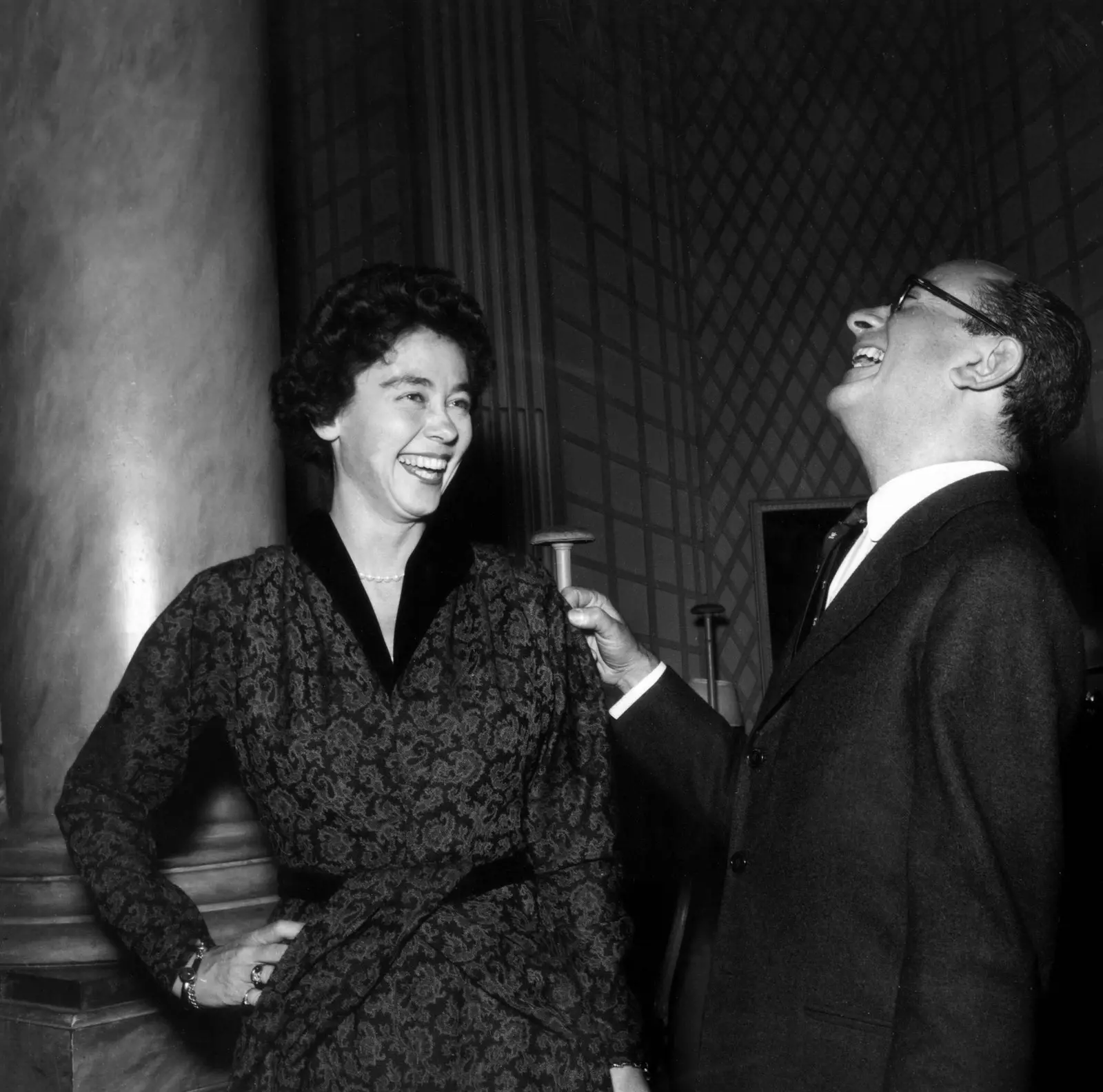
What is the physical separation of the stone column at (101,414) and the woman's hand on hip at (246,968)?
0.75 metres

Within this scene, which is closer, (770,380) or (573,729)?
(573,729)

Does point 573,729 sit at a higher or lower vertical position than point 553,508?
lower

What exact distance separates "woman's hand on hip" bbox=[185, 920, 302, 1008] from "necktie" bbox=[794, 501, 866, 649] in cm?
82

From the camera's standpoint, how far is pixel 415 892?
60.2 inches

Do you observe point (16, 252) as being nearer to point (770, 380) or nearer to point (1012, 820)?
point (1012, 820)

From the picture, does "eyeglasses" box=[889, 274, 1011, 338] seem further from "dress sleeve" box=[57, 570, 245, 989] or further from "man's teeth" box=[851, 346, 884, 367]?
"dress sleeve" box=[57, 570, 245, 989]

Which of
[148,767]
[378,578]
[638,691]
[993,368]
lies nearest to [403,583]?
[378,578]

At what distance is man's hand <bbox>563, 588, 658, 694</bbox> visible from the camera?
72.7 inches

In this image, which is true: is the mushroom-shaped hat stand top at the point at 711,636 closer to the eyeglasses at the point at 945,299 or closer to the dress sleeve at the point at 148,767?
the eyeglasses at the point at 945,299

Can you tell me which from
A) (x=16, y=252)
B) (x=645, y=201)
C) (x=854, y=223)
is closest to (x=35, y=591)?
(x=16, y=252)

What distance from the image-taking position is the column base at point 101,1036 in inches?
83.3

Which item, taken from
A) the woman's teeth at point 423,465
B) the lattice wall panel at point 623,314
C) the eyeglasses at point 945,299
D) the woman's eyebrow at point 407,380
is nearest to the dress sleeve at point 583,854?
the woman's teeth at point 423,465

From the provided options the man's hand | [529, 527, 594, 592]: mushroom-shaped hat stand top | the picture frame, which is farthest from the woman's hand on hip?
the picture frame

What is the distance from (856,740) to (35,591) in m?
1.55
